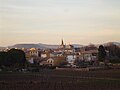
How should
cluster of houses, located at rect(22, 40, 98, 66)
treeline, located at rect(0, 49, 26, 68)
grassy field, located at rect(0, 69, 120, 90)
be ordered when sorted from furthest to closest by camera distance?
cluster of houses, located at rect(22, 40, 98, 66)
treeline, located at rect(0, 49, 26, 68)
grassy field, located at rect(0, 69, 120, 90)

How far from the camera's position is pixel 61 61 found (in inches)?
3110

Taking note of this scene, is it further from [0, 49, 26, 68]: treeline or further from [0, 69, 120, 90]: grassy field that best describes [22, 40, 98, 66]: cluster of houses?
[0, 69, 120, 90]: grassy field

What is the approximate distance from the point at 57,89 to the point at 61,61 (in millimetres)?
57919

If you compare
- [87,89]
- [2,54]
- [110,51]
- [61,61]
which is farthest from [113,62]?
[87,89]

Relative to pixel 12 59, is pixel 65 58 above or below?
below

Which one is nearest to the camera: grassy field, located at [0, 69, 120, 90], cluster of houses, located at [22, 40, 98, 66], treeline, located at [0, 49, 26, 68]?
grassy field, located at [0, 69, 120, 90]

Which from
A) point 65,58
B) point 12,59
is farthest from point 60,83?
point 65,58

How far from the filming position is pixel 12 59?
56719mm

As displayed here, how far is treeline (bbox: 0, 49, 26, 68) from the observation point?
55531 millimetres

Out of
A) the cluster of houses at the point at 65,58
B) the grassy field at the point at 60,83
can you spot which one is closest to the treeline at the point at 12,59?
the cluster of houses at the point at 65,58

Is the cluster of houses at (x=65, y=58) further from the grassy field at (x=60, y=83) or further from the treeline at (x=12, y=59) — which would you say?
the grassy field at (x=60, y=83)

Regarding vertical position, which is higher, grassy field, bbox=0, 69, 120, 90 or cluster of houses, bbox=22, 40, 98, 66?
cluster of houses, bbox=22, 40, 98, 66

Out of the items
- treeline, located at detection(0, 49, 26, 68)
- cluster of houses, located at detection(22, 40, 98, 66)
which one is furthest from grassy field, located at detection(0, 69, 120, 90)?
cluster of houses, located at detection(22, 40, 98, 66)

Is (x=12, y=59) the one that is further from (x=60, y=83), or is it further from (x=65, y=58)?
(x=65, y=58)
